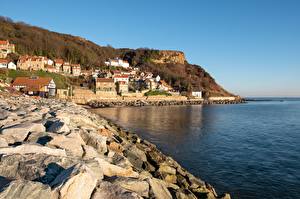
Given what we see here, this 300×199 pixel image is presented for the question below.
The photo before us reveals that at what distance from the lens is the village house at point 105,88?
3211 inches

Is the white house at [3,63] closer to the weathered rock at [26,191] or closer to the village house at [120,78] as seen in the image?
the village house at [120,78]

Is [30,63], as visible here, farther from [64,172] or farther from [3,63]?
[64,172]

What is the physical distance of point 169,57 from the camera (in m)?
176

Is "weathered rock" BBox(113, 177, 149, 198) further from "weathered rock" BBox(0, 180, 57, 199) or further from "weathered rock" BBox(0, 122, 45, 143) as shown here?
"weathered rock" BBox(0, 122, 45, 143)

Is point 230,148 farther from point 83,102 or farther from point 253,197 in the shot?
point 83,102

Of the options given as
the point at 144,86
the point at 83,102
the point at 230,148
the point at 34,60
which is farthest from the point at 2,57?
the point at 230,148

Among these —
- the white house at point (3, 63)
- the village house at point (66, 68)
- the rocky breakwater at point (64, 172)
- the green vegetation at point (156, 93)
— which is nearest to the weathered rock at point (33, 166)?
the rocky breakwater at point (64, 172)

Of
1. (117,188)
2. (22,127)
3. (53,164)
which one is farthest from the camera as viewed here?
(22,127)

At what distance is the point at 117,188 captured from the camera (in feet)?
18.9

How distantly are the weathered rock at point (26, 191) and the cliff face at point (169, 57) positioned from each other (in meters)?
165

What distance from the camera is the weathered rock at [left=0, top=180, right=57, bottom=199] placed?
457 cm

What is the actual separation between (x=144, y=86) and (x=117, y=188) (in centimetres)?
Answer: 9472

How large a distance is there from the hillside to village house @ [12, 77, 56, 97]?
30808 mm

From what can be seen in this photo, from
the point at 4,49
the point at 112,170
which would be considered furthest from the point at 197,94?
the point at 112,170
